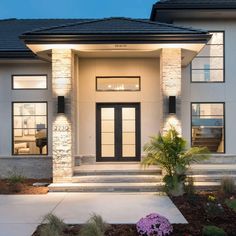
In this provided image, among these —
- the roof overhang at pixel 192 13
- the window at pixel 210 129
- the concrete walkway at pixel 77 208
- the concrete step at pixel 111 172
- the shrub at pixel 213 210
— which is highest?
the roof overhang at pixel 192 13

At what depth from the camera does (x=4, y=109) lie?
14.2m

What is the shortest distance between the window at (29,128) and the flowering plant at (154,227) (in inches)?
324

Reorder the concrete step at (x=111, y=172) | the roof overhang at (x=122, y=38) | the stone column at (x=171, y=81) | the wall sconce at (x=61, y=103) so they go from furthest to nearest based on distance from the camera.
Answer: the concrete step at (x=111, y=172) < the stone column at (x=171, y=81) < the wall sconce at (x=61, y=103) < the roof overhang at (x=122, y=38)

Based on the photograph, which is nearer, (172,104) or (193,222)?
(193,222)

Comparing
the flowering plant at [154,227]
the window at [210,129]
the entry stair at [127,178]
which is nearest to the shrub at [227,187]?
the entry stair at [127,178]

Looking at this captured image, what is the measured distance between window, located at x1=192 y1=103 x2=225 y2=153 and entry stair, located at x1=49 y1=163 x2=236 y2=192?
5.07 ft

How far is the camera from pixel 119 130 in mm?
14148

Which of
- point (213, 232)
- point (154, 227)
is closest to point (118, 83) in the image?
point (154, 227)

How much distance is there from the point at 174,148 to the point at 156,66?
4579 mm

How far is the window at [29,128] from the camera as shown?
14.2 m

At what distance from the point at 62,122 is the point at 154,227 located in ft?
19.5

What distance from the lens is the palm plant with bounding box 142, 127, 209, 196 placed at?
1036 cm

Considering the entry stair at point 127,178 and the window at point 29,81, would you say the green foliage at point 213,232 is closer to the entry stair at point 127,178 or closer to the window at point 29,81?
the entry stair at point 127,178

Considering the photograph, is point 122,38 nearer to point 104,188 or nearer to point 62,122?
point 62,122
